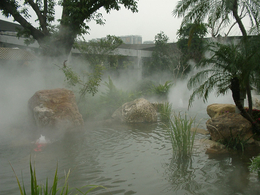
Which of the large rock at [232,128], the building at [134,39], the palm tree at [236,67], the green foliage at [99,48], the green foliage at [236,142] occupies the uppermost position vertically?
the building at [134,39]

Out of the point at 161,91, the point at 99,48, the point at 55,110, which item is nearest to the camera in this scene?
the point at 55,110

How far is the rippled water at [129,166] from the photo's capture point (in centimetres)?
313

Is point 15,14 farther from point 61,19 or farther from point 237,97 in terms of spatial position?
point 237,97

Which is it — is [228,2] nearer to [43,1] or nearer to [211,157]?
[211,157]

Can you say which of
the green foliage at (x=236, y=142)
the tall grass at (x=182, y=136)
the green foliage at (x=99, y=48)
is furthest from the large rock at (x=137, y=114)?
the green foliage at (x=99, y=48)

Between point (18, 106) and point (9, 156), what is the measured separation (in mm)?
4789

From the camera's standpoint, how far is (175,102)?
1308 centimetres

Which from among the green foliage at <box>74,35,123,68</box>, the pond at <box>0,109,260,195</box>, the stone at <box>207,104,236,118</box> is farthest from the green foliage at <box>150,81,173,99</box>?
the pond at <box>0,109,260,195</box>

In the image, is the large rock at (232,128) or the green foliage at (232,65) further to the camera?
the large rock at (232,128)

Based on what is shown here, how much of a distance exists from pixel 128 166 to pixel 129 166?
17 mm

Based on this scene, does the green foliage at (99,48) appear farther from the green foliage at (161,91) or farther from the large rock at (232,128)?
the large rock at (232,128)

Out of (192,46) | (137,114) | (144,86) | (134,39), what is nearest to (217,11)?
(137,114)

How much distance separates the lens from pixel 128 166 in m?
3.84

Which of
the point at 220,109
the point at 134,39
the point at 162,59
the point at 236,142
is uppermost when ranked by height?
the point at 134,39
